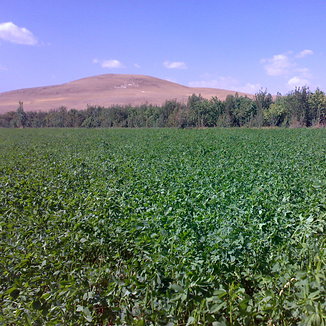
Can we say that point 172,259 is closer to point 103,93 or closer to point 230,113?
point 230,113

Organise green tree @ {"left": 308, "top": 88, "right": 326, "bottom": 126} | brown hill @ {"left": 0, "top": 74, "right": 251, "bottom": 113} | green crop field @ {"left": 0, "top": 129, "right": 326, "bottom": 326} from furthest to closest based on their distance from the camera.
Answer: brown hill @ {"left": 0, "top": 74, "right": 251, "bottom": 113} → green tree @ {"left": 308, "top": 88, "right": 326, "bottom": 126} → green crop field @ {"left": 0, "top": 129, "right": 326, "bottom": 326}

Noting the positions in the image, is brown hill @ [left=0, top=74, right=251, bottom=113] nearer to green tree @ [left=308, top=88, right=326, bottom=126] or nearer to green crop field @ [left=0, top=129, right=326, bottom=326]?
green tree @ [left=308, top=88, right=326, bottom=126]

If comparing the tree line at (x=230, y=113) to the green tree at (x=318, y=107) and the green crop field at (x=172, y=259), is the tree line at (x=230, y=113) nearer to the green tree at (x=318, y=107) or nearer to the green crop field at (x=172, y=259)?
the green tree at (x=318, y=107)

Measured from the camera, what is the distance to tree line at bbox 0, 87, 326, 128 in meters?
48.2

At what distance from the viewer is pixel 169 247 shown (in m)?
3.91

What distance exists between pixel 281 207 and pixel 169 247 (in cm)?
167

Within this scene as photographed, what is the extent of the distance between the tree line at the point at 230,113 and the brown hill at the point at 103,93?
33.8 metres

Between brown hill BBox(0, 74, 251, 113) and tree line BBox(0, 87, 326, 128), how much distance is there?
33.8 meters

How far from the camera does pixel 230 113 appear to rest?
5253 cm

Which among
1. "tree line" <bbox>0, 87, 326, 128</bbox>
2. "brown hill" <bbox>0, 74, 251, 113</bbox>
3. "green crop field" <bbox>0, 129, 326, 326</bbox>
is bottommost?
"green crop field" <bbox>0, 129, 326, 326</bbox>

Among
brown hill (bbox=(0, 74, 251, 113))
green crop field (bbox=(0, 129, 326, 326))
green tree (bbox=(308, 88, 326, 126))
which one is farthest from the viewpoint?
brown hill (bbox=(0, 74, 251, 113))

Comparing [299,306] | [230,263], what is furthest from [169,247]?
[299,306]

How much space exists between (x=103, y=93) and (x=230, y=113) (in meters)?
68.2

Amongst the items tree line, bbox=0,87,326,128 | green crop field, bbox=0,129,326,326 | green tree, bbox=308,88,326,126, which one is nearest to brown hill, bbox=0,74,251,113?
tree line, bbox=0,87,326,128
